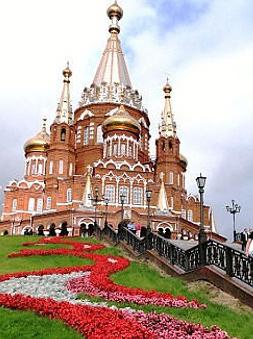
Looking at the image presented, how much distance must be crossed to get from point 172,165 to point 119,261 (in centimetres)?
3994

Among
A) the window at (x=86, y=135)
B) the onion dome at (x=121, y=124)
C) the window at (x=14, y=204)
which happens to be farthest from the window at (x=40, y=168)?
the onion dome at (x=121, y=124)

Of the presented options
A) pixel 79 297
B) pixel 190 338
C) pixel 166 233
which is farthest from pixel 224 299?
pixel 166 233

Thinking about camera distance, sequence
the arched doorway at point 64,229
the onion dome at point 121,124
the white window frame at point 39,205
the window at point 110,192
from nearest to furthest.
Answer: the arched doorway at point 64,229
the window at point 110,192
the onion dome at point 121,124
the white window frame at point 39,205

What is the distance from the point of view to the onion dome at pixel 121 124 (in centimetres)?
→ 5450

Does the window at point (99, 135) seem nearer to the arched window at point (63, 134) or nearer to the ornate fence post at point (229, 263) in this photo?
the arched window at point (63, 134)

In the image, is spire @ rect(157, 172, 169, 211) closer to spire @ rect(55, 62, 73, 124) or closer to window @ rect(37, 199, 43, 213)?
window @ rect(37, 199, 43, 213)

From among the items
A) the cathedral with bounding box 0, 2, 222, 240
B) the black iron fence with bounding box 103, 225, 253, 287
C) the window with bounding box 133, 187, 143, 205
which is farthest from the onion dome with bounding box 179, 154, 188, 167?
the black iron fence with bounding box 103, 225, 253, 287

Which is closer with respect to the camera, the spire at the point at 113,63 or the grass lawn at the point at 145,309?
the grass lawn at the point at 145,309

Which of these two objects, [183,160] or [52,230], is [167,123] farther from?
[52,230]

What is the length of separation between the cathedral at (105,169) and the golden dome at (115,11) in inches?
6.1

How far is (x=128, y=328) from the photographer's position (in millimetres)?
6605

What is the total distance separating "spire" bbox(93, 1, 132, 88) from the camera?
62.4 metres

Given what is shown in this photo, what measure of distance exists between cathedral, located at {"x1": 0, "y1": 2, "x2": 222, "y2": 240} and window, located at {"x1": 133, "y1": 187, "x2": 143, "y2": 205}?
11 cm

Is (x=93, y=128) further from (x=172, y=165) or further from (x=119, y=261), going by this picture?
(x=119, y=261)
